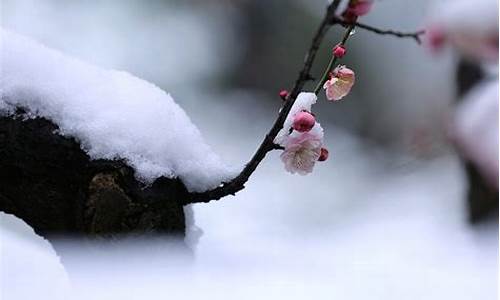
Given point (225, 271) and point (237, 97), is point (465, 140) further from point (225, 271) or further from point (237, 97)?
point (237, 97)

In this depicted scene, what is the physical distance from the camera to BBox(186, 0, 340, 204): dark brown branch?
43 cm

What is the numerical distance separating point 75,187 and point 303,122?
194mm

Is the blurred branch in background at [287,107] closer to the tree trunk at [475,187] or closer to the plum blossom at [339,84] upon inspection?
the plum blossom at [339,84]

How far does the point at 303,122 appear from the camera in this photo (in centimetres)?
49

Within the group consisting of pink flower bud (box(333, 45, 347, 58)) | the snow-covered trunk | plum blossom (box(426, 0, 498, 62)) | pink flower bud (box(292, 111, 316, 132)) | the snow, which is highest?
pink flower bud (box(333, 45, 347, 58))

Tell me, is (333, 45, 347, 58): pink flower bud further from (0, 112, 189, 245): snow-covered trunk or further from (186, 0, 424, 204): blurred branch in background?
(0, 112, 189, 245): snow-covered trunk

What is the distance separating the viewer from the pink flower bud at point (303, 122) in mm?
492

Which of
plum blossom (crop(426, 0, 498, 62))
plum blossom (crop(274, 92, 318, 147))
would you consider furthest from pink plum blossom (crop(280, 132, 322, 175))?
plum blossom (crop(426, 0, 498, 62))

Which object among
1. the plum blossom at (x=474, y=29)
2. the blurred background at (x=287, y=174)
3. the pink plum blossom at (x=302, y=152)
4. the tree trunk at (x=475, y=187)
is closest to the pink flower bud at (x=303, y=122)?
the pink plum blossom at (x=302, y=152)

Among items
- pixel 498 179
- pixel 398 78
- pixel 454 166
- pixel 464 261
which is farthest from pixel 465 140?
pixel 398 78

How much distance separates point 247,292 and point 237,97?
2.63 m

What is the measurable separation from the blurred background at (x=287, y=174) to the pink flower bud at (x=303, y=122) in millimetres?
134

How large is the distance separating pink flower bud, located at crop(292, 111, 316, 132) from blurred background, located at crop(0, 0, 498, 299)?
13 centimetres

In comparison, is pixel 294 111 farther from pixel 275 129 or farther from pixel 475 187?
pixel 475 187
